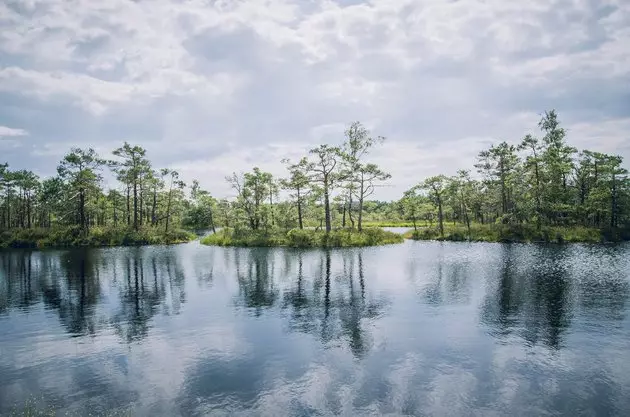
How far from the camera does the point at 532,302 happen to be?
25375 millimetres

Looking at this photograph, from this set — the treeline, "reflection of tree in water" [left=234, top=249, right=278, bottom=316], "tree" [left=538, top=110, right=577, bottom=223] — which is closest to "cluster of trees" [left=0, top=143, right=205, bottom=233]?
the treeline

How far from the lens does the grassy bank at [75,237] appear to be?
67938 mm

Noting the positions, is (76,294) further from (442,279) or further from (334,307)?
(442,279)

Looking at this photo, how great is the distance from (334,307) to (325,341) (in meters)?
6.50

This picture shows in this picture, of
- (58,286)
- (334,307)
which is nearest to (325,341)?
(334,307)

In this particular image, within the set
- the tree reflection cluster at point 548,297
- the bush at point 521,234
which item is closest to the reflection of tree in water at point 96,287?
the tree reflection cluster at point 548,297

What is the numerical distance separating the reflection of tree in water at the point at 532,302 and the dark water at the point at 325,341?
0.47ft

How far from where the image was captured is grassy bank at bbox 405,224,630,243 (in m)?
59.2

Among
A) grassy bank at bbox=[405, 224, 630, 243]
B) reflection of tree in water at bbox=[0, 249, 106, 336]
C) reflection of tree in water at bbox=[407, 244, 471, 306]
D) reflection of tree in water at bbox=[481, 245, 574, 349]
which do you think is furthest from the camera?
grassy bank at bbox=[405, 224, 630, 243]

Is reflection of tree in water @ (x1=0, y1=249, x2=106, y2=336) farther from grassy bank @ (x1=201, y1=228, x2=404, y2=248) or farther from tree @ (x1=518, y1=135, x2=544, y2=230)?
tree @ (x1=518, y1=135, x2=544, y2=230)

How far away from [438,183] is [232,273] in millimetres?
47794

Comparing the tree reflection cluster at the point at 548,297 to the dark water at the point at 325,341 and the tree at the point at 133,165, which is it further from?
the tree at the point at 133,165

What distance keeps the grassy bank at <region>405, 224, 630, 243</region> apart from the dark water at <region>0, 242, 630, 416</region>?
21.6 m

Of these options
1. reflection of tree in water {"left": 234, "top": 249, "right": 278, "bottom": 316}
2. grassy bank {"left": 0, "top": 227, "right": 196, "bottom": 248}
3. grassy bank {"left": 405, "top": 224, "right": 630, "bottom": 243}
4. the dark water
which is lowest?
the dark water
